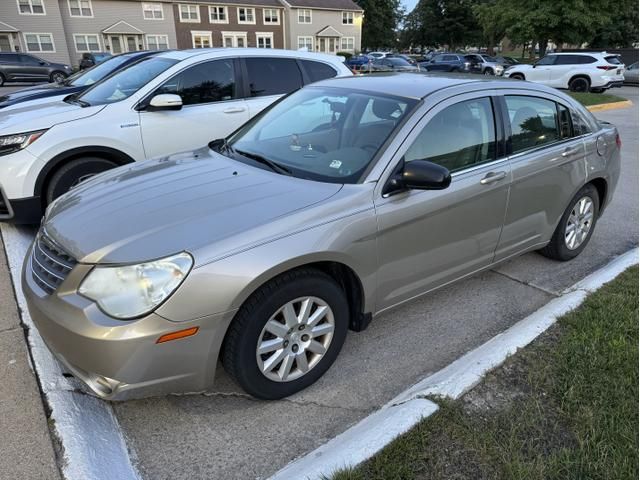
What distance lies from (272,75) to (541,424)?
4.86 m

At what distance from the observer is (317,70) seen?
6230 mm

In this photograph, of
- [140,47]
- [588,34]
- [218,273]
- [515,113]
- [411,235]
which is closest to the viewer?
[218,273]

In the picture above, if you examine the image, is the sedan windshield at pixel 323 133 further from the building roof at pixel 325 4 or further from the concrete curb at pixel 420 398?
the building roof at pixel 325 4

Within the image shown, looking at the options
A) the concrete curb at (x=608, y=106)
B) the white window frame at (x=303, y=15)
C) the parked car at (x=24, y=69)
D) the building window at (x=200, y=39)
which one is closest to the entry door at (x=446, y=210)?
the concrete curb at (x=608, y=106)

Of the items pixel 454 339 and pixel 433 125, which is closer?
pixel 433 125

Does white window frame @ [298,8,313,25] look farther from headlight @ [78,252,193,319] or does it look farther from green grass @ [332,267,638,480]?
headlight @ [78,252,193,319]

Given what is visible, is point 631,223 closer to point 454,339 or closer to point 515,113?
point 515,113

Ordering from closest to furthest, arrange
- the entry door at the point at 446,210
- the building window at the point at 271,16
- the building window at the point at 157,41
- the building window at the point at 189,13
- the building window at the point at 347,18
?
the entry door at the point at 446,210 → the building window at the point at 157,41 → the building window at the point at 189,13 → the building window at the point at 271,16 → the building window at the point at 347,18

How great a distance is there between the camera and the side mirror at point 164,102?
4938mm

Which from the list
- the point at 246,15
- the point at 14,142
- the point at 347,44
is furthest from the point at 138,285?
the point at 347,44

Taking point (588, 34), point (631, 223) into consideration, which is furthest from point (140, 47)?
point (631, 223)

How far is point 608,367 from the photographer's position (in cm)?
272

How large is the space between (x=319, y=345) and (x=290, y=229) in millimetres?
697

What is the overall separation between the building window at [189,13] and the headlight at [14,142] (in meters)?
44.6
